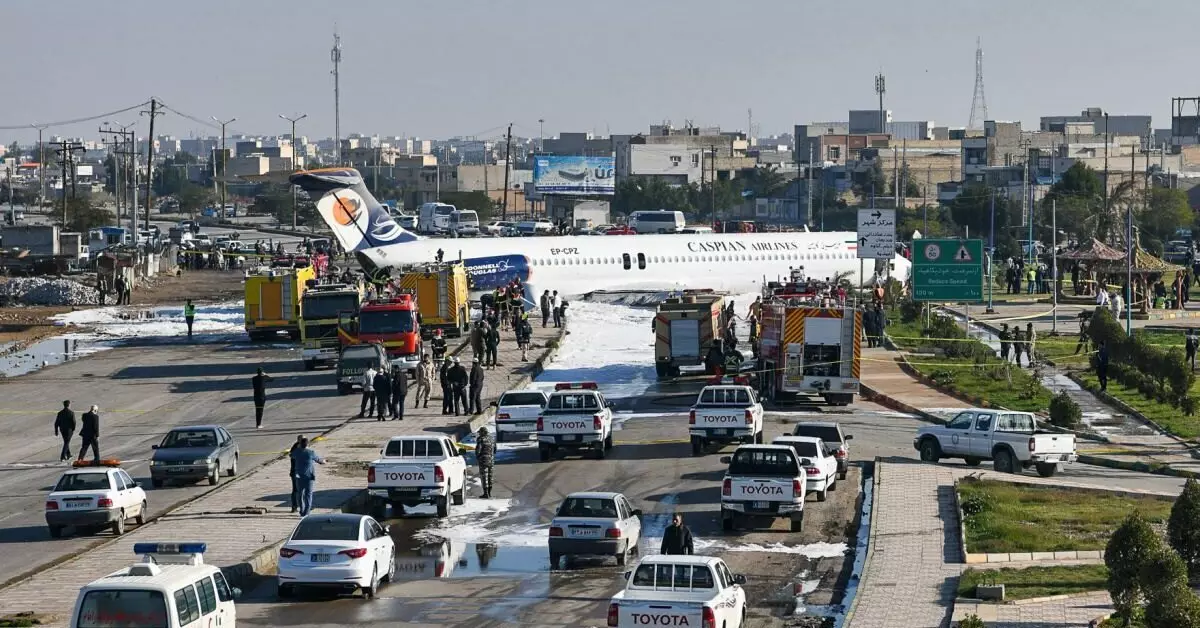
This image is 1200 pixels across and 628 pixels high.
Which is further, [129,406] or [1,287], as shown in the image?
[1,287]

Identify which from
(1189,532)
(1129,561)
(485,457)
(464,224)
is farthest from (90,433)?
(464,224)

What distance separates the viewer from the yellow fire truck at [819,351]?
136 ft

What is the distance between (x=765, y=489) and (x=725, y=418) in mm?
7976

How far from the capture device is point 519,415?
37.2 metres

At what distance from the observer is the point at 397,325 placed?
47.2m

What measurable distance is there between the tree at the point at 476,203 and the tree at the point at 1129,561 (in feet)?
528

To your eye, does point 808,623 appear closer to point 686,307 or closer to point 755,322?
point 686,307

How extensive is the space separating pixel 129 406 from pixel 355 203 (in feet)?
76.0

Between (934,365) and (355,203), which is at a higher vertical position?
(355,203)

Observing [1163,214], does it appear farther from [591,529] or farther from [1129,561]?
[1129,561]

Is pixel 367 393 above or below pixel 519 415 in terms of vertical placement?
above

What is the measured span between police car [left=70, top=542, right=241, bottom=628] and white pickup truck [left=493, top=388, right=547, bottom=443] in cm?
1977

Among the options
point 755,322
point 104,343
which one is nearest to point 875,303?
point 755,322

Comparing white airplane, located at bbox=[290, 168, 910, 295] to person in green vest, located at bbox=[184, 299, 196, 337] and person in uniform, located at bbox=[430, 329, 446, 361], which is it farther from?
person in uniform, located at bbox=[430, 329, 446, 361]
